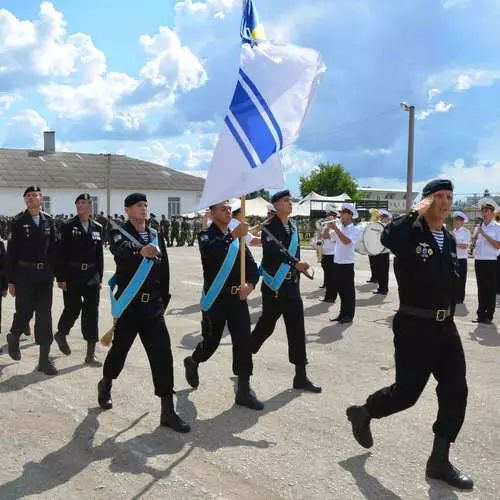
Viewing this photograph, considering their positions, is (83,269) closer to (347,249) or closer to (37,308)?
(37,308)

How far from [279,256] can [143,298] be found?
5.32 ft

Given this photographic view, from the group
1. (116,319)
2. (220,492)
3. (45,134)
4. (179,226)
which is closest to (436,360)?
(220,492)

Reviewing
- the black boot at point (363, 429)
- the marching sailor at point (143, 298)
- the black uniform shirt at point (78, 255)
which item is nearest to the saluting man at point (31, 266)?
the black uniform shirt at point (78, 255)

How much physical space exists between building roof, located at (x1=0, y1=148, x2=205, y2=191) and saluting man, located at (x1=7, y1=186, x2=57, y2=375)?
146 feet

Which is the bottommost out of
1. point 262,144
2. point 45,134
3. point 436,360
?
point 436,360

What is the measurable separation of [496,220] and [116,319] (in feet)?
25.9

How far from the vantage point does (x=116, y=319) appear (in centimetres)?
533

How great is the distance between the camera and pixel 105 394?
5.51 metres

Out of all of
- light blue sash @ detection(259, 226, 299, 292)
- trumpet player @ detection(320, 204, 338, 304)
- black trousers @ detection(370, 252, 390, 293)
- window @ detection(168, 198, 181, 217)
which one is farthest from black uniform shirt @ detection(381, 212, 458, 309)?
window @ detection(168, 198, 181, 217)

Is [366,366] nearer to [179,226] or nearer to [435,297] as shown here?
[435,297]

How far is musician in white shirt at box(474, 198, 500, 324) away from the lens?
32.9ft

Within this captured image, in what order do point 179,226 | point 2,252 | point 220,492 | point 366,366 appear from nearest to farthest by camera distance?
point 220,492
point 366,366
point 2,252
point 179,226

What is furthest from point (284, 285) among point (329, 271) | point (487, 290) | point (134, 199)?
point (329, 271)

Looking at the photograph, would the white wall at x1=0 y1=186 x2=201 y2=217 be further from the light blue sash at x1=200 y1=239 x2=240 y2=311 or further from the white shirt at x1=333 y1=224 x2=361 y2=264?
the light blue sash at x1=200 y1=239 x2=240 y2=311
